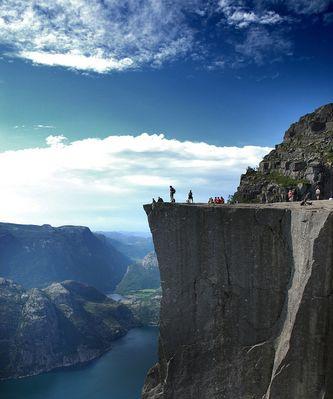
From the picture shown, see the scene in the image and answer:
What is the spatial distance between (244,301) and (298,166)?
4384 cm

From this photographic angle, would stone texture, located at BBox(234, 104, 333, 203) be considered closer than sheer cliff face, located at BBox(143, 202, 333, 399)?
No

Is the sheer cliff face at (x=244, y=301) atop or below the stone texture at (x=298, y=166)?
below

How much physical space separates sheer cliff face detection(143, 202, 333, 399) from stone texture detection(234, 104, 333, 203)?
116 feet

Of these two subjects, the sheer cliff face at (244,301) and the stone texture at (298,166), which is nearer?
the sheer cliff face at (244,301)

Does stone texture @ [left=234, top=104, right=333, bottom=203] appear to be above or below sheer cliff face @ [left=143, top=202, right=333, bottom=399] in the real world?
above

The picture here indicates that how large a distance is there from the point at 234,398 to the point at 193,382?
2.86 meters

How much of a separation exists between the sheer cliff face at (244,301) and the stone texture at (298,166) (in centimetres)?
3522

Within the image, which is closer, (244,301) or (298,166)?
(244,301)

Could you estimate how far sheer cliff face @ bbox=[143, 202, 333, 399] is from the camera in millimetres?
23188

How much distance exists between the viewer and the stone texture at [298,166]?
60.8 meters

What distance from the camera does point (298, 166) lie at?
66562 millimetres

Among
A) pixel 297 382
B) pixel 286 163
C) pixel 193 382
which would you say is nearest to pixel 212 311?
pixel 193 382

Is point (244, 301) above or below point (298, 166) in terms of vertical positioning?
below

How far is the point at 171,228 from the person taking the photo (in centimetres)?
2875
